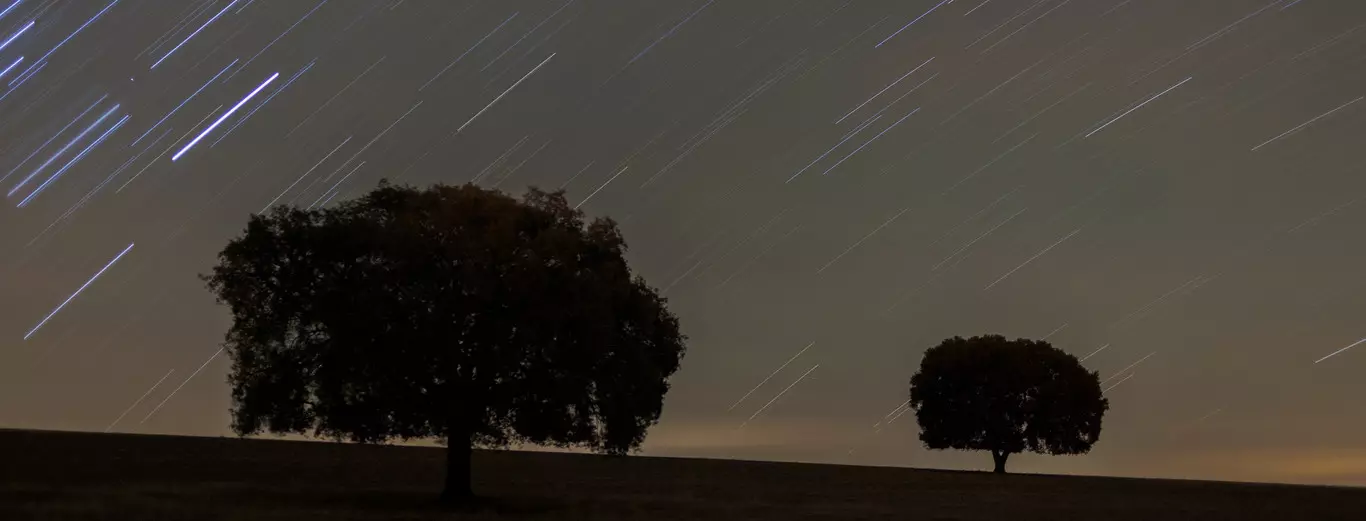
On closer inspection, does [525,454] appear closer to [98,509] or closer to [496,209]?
[496,209]

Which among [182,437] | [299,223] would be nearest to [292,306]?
[299,223]

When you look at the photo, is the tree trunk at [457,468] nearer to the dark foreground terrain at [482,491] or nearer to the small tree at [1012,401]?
the dark foreground terrain at [482,491]

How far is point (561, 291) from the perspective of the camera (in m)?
42.7

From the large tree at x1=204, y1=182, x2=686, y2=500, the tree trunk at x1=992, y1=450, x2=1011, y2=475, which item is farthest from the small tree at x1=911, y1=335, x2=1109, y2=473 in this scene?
the large tree at x1=204, y1=182, x2=686, y2=500

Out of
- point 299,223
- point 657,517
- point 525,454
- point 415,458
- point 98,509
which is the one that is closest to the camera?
point 98,509

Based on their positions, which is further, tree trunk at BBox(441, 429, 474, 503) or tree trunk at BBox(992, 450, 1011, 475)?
tree trunk at BBox(992, 450, 1011, 475)

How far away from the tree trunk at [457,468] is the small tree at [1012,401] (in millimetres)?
60017

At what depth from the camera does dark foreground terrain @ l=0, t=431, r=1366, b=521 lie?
129 feet

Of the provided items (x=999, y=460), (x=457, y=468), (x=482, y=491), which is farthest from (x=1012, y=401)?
(x=457, y=468)

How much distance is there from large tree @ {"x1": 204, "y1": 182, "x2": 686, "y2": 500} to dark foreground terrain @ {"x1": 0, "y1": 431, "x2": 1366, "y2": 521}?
3063 millimetres

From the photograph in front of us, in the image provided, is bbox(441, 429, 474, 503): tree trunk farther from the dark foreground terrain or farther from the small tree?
the small tree

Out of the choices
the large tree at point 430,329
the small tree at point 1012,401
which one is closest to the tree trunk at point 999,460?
the small tree at point 1012,401

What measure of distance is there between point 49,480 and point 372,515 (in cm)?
1865

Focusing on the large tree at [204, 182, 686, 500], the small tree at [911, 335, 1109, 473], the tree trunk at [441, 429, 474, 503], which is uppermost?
the small tree at [911, 335, 1109, 473]
